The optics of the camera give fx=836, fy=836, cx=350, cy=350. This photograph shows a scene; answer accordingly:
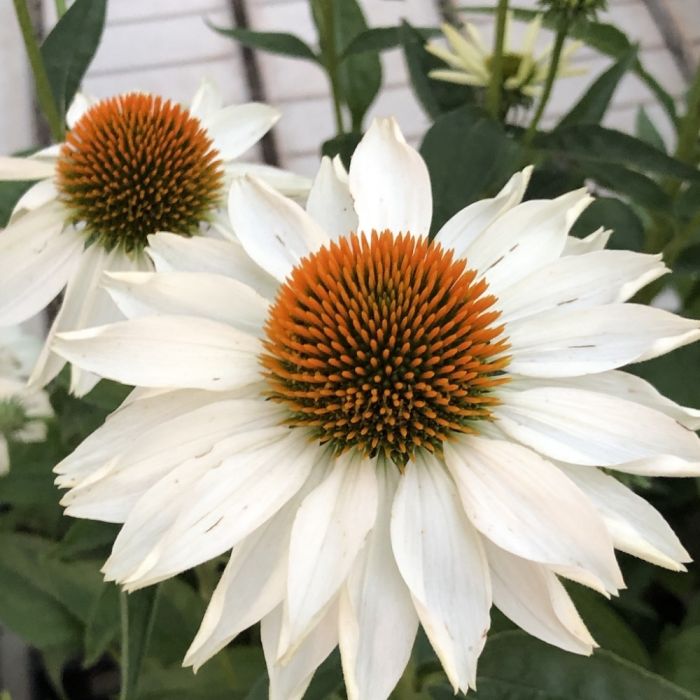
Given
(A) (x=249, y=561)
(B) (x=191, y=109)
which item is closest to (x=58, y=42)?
(B) (x=191, y=109)

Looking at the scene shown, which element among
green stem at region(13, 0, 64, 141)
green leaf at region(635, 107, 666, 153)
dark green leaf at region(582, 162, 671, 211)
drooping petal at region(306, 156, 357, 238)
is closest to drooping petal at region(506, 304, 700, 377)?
drooping petal at region(306, 156, 357, 238)

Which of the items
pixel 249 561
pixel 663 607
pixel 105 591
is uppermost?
pixel 249 561

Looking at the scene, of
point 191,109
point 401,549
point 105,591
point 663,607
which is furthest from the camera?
point 663,607

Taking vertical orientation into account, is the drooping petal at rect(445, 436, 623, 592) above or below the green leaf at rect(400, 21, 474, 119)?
below

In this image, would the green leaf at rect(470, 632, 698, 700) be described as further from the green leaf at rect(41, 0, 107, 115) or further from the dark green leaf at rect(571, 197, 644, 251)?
the green leaf at rect(41, 0, 107, 115)

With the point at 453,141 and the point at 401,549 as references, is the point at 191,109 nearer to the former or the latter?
the point at 453,141

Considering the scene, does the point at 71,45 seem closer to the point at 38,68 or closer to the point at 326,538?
the point at 38,68
